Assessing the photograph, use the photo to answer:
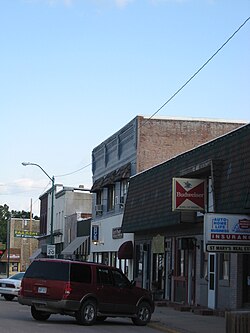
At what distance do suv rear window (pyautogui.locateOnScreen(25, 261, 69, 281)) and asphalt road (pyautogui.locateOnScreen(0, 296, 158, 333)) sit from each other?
1.32 m

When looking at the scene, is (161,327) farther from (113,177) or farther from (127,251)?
(113,177)

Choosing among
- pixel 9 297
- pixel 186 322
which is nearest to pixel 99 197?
pixel 9 297

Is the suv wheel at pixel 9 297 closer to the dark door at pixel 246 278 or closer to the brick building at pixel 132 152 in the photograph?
the brick building at pixel 132 152

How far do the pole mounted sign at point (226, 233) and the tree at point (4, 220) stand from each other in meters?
117

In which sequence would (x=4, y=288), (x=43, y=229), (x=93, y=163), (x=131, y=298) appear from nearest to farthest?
1. (x=131, y=298)
2. (x=4, y=288)
3. (x=93, y=163)
4. (x=43, y=229)

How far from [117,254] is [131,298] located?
1982 cm

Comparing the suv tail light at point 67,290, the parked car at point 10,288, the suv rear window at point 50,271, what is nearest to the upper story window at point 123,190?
the parked car at point 10,288

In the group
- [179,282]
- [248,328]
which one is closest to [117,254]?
[179,282]

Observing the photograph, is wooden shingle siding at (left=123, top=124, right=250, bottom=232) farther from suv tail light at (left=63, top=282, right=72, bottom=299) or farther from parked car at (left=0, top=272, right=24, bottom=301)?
parked car at (left=0, top=272, right=24, bottom=301)

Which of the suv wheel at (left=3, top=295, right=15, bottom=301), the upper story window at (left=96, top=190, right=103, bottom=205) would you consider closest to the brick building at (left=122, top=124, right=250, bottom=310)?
the suv wheel at (left=3, top=295, right=15, bottom=301)

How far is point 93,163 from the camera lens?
5100 centimetres

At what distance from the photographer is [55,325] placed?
20.7 metres

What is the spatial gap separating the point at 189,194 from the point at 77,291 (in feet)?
24.6

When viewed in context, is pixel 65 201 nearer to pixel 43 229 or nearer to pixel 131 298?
pixel 43 229
